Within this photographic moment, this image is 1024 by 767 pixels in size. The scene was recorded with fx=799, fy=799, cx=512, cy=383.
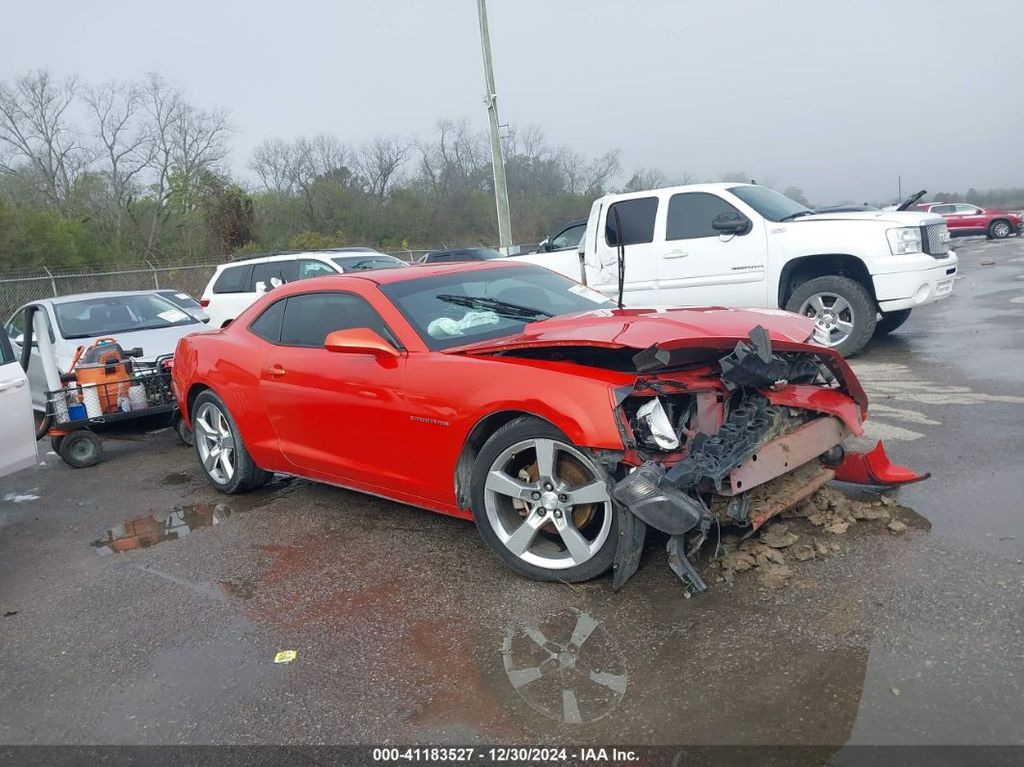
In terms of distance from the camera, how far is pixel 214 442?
19.7ft

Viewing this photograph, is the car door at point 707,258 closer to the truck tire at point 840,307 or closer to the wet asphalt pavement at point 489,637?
the truck tire at point 840,307

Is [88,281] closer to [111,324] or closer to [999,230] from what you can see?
[111,324]

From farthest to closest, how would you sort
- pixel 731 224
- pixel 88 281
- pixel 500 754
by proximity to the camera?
pixel 88 281
pixel 731 224
pixel 500 754

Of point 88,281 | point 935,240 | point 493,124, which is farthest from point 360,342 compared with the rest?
point 88,281

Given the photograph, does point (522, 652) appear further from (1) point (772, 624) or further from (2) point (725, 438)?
(2) point (725, 438)

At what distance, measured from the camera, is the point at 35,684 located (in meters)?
3.45

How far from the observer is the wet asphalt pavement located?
275cm

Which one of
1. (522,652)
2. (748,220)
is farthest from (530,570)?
(748,220)

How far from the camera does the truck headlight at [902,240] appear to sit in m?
8.46

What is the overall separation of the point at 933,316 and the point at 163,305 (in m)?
10.8

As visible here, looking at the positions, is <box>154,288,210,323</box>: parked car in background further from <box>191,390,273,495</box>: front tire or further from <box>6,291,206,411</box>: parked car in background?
<box>191,390,273,495</box>: front tire

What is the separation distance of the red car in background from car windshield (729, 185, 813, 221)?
26262 mm

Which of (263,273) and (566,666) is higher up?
(263,273)

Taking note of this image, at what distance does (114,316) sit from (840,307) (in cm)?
860
